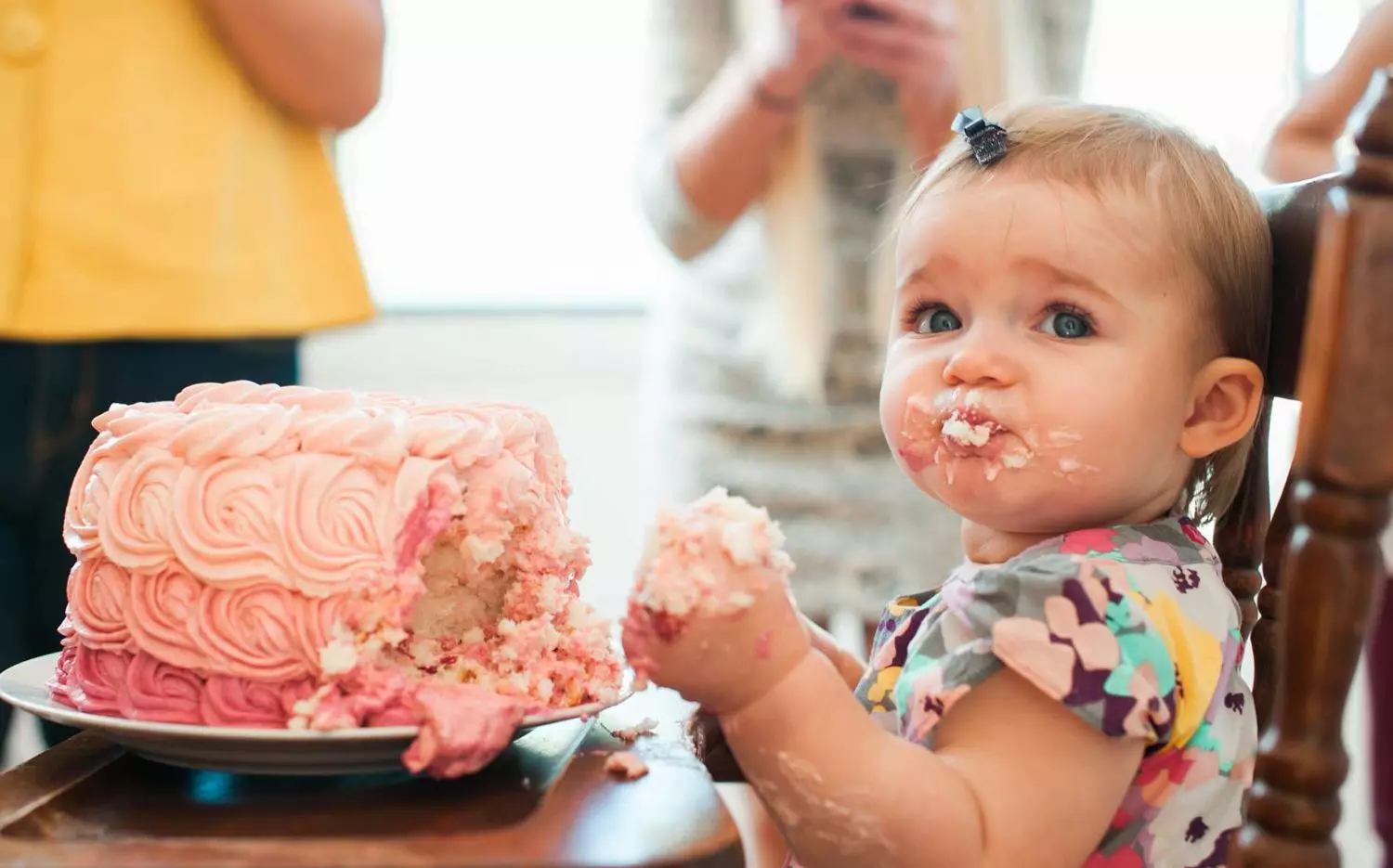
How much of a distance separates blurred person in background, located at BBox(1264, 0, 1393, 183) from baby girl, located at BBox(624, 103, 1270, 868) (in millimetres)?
228

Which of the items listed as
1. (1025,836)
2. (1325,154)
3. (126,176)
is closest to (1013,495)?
(1025,836)

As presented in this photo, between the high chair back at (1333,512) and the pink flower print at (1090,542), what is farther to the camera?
the pink flower print at (1090,542)

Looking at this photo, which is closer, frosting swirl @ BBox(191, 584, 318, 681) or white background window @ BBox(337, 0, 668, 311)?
frosting swirl @ BBox(191, 584, 318, 681)

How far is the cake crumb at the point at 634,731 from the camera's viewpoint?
95 centimetres

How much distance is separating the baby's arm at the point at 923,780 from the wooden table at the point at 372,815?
2.0 inches

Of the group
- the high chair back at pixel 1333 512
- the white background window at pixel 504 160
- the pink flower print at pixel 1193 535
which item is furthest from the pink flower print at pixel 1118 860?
the white background window at pixel 504 160

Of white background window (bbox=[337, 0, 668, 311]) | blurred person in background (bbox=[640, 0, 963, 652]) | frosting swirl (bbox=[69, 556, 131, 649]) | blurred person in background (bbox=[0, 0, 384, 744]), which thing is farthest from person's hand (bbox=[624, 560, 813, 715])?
white background window (bbox=[337, 0, 668, 311])

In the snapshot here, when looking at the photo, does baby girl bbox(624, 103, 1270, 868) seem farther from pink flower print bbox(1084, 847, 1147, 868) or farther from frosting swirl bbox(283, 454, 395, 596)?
frosting swirl bbox(283, 454, 395, 596)

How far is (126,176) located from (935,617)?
799 millimetres

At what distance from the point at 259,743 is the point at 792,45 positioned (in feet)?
3.12

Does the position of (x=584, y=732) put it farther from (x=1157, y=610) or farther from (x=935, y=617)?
(x=1157, y=610)

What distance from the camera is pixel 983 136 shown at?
0.98 m

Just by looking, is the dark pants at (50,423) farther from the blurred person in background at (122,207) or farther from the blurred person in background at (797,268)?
the blurred person in background at (797,268)

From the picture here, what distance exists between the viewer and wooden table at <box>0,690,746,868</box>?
2.37 feet
